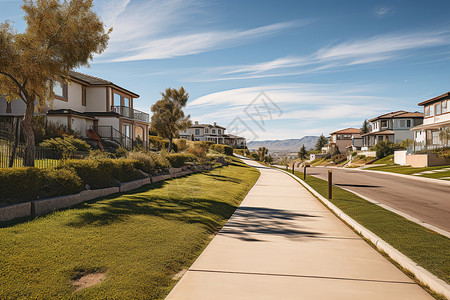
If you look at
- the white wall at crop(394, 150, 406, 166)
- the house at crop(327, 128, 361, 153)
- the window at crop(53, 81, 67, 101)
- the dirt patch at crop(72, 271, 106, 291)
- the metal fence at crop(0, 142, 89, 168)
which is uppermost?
the window at crop(53, 81, 67, 101)

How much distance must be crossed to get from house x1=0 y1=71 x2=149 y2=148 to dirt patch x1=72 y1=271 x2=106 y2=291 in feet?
77.2

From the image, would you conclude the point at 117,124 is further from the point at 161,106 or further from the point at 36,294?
the point at 36,294

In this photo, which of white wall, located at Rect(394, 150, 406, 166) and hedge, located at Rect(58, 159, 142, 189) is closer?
hedge, located at Rect(58, 159, 142, 189)

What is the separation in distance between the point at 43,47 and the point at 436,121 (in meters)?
45.9

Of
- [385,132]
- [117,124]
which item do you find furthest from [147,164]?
[385,132]

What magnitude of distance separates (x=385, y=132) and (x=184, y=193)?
213 ft

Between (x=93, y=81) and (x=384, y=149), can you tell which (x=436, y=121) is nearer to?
(x=384, y=149)

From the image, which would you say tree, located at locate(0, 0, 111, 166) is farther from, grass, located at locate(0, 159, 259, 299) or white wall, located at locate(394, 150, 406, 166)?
white wall, located at locate(394, 150, 406, 166)

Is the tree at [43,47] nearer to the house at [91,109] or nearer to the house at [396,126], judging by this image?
the house at [91,109]

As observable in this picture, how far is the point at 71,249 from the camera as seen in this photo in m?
5.15

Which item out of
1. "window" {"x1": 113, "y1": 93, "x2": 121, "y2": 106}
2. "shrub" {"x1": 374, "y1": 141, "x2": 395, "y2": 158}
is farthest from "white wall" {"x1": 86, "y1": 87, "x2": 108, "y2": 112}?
"shrub" {"x1": 374, "y1": 141, "x2": 395, "y2": 158}

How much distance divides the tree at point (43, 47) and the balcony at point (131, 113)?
1872 cm

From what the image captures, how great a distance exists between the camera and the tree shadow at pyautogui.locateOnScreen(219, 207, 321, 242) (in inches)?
278

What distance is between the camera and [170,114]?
3262 centimetres
